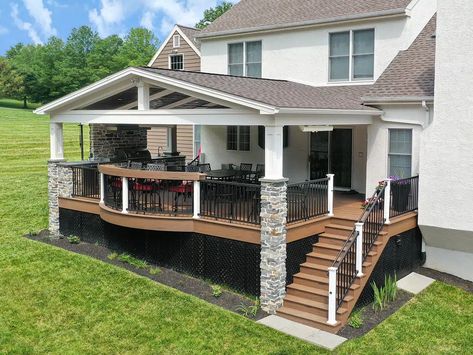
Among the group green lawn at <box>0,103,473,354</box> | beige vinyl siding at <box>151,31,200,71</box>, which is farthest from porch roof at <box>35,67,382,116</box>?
beige vinyl siding at <box>151,31,200,71</box>

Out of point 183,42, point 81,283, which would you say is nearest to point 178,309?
point 81,283

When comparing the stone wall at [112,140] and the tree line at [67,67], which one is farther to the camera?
the tree line at [67,67]

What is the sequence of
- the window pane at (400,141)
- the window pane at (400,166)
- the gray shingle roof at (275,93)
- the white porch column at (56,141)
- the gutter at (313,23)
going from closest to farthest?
the gray shingle roof at (275,93) < the window pane at (400,141) < the window pane at (400,166) < the gutter at (313,23) < the white porch column at (56,141)

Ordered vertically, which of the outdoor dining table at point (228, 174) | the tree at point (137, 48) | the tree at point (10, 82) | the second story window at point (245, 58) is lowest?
the outdoor dining table at point (228, 174)

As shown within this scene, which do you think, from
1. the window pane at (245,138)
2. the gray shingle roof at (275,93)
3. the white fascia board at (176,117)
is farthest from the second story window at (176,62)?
the gray shingle roof at (275,93)

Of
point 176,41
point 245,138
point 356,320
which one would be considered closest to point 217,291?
point 356,320

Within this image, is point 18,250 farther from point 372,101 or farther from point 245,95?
point 372,101

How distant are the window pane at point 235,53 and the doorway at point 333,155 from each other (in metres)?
4.39

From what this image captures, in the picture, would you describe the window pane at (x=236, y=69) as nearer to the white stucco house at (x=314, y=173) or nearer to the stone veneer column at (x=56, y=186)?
the white stucco house at (x=314, y=173)

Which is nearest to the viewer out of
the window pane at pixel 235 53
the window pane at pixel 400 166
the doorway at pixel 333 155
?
the window pane at pixel 400 166

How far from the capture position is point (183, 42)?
935 inches

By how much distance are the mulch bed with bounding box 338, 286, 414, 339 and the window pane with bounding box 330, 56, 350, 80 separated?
24.7ft

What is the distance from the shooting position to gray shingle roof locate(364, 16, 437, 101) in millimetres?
14113

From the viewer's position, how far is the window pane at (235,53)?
19812 mm
